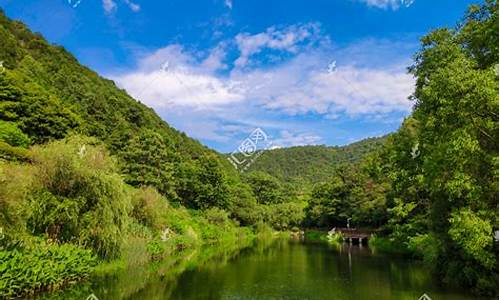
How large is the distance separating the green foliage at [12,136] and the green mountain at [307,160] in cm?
11841

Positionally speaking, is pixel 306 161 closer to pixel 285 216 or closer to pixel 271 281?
pixel 285 216

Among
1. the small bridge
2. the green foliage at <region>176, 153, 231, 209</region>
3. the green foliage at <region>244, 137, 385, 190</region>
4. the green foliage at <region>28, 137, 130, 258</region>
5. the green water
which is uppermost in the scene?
the green foliage at <region>244, 137, 385, 190</region>

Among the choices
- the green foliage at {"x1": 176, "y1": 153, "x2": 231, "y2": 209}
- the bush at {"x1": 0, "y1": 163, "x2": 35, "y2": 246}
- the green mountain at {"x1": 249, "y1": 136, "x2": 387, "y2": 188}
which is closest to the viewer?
the bush at {"x1": 0, "y1": 163, "x2": 35, "y2": 246}

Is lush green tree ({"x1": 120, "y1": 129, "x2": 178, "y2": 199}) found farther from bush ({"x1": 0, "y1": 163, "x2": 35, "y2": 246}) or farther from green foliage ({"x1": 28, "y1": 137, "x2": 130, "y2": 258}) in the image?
bush ({"x1": 0, "y1": 163, "x2": 35, "y2": 246})

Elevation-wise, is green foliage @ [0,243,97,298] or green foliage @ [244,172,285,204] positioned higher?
green foliage @ [244,172,285,204]

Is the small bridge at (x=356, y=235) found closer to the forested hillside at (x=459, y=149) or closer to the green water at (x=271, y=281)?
the green water at (x=271, y=281)

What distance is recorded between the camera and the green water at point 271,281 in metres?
21.3

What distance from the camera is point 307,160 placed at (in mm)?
174750

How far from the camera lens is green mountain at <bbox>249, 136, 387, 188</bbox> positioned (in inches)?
6220

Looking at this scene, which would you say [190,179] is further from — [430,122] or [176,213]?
[430,122]

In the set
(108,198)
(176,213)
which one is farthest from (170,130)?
(108,198)

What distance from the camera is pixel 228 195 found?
256 ft

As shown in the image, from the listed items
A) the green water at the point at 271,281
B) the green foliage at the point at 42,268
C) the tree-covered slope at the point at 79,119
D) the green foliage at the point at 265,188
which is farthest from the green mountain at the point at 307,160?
the green foliage at the point at 42,268

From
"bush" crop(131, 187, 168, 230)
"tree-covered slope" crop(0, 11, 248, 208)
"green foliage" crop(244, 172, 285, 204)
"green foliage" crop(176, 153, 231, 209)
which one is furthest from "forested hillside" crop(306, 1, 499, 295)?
"green foliage" crop(244, 172, 285, 204)
